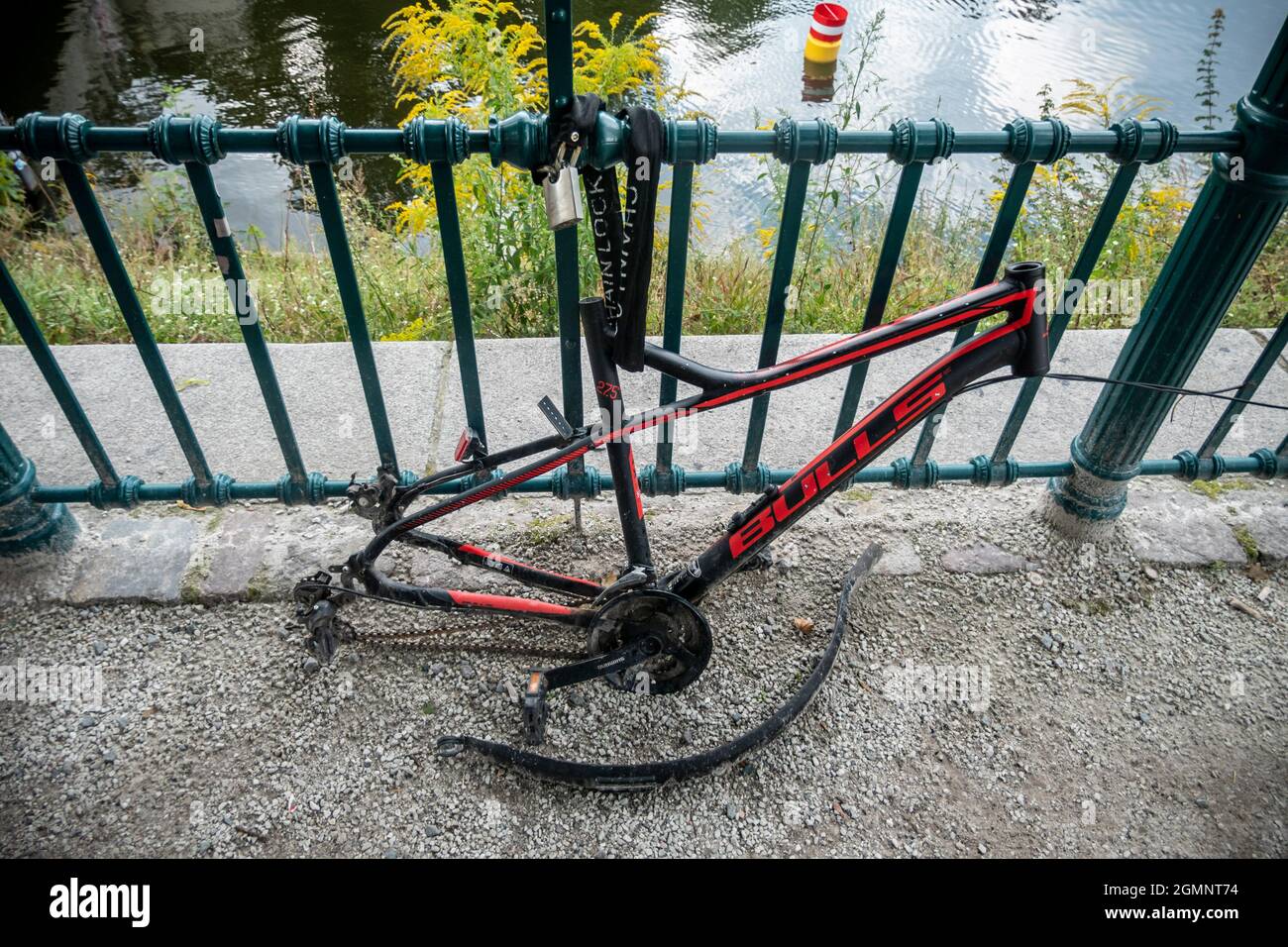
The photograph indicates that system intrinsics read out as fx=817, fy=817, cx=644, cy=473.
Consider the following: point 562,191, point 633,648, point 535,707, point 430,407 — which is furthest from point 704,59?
point 535,707

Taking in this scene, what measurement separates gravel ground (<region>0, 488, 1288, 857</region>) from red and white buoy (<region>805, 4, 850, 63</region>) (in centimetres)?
678

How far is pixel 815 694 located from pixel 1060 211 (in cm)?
417

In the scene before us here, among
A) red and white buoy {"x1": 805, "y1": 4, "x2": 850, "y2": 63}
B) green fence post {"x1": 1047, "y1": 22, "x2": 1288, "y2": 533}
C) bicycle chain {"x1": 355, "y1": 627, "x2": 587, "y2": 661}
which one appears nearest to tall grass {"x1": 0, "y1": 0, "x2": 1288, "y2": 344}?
green fence post {"x1": 1047, "y1": 22, "x2": 1288, "y2": 533}

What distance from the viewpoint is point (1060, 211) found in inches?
204

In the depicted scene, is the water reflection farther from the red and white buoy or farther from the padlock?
the padlock

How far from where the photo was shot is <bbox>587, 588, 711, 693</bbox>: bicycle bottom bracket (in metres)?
2.20

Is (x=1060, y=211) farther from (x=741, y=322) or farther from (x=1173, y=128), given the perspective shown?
(x=1173, y=128)

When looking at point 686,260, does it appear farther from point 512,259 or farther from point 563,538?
point 512,259

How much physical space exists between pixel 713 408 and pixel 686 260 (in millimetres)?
544

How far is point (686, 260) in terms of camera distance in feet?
8.03

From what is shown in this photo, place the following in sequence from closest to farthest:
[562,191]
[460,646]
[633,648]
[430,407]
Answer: [562,191]
[633,648]
[460,646]
[430,407]

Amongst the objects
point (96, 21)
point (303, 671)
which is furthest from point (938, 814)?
point (96, 21)

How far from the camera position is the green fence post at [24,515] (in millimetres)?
2480
